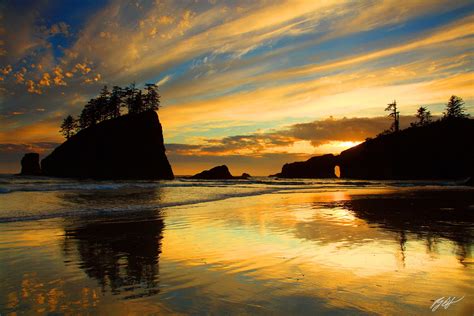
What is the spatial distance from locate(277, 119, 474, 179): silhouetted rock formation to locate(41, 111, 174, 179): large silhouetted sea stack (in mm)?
50912

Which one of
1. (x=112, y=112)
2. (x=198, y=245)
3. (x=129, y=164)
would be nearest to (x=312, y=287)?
(x=198, y=245)

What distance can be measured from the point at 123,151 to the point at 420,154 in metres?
66.1

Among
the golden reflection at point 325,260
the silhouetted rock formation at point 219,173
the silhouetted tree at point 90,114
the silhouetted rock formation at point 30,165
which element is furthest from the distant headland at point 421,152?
the silhouetted rock formation at point 30,165

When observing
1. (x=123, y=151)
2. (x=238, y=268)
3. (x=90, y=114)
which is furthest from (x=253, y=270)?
(x=90, y=114)

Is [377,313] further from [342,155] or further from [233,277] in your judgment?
[342,155]

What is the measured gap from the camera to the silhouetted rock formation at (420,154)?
2552 inches

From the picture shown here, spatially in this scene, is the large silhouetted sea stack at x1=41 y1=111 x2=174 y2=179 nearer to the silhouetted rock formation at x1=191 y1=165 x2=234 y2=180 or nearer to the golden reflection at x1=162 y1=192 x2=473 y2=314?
the silhouetted rock formation at x1=191 y1=165 x2=234 y2=180

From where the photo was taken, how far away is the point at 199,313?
368cm

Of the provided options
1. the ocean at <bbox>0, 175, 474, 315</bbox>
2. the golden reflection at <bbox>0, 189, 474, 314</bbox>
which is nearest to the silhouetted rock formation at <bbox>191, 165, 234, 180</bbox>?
the ocean at <bbox>0, 175, 474, 315</bbox>

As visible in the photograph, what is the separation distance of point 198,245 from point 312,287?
376 centimetres

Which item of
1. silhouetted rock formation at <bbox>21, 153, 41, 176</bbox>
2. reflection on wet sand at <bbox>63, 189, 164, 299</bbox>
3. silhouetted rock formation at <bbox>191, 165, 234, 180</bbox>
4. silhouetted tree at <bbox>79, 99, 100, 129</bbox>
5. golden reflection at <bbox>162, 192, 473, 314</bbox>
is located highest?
silhouetted tree at <bbox>79, 99, 100, 129</bbox>

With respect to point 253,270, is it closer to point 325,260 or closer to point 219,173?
point 325,260

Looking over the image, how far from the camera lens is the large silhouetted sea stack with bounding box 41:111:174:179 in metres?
69.4

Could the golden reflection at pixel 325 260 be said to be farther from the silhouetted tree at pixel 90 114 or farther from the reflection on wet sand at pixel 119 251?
the silhouetted tree at pixel 90 114
